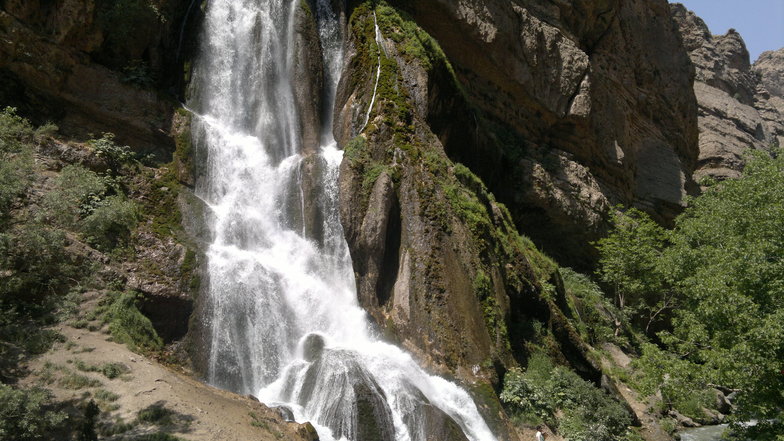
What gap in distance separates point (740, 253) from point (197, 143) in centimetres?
1785

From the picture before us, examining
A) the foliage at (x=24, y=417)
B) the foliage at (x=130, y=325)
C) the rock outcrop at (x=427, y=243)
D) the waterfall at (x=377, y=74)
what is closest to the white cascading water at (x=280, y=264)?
the rock outcrop at (x=427, y=243)

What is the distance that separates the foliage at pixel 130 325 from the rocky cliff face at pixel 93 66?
6.68 m

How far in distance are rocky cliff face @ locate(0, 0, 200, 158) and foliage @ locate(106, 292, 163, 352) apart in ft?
21.9

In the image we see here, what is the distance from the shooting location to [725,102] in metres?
52.8

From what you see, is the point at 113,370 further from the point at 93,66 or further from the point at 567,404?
the point at 93,66

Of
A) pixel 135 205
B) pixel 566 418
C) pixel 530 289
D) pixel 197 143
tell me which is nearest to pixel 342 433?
pixel 566 418

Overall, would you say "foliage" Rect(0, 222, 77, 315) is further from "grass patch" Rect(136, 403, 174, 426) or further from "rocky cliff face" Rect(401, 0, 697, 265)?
"rocky cliff face" Rect(401, 0, 697, 265)

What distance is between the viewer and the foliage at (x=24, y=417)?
26.1ft

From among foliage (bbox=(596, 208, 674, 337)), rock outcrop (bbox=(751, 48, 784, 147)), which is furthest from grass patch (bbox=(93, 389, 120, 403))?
rock outcrop (bbox=(751, 48, 784, 147))

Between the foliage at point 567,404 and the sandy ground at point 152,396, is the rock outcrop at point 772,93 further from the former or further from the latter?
the sandy ground at point 152,396

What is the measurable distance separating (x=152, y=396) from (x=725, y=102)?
58484 mm

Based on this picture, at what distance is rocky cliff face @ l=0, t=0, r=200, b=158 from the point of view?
16406 millimetres

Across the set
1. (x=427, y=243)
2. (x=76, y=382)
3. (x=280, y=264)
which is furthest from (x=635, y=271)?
(x=76, y=382)

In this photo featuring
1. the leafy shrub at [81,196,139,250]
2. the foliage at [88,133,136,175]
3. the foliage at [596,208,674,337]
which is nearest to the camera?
the leafy shrub at [81,196,139,250]
